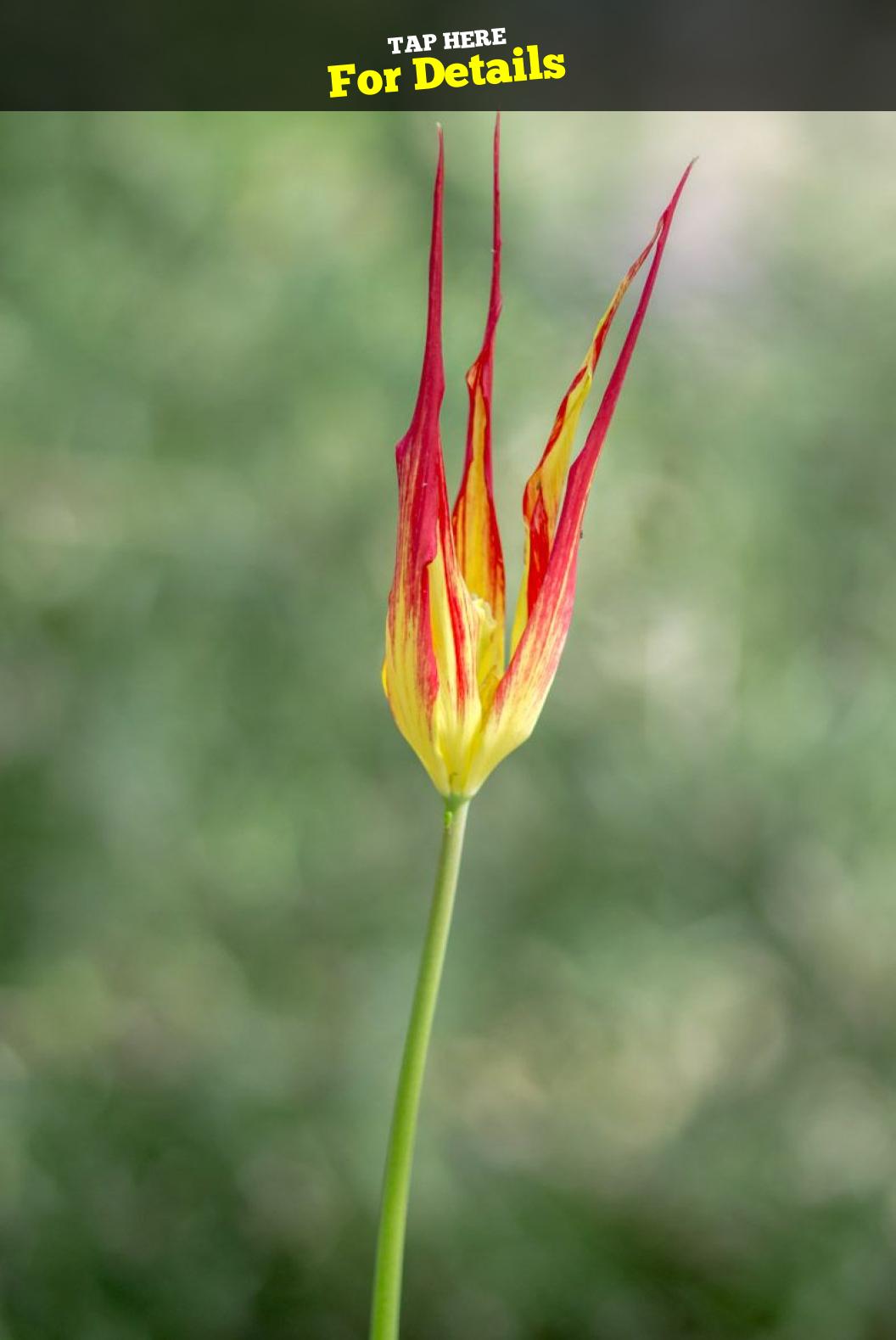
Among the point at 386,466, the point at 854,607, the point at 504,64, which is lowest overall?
the point at 854,607

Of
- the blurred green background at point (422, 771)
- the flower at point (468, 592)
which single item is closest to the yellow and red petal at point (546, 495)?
the flower at point (468, 592)

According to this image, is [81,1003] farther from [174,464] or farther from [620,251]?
[620,251]

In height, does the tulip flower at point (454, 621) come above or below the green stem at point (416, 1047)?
above

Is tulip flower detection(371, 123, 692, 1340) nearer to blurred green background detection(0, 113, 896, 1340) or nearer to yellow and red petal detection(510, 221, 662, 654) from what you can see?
yellow and red petal detection(510, 221, 662, 654)

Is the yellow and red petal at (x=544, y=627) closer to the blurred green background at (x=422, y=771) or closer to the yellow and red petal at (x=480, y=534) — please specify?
the yellow and red petal at (x=480, y=534)

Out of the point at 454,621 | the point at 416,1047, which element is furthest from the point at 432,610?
the point at 416,1047

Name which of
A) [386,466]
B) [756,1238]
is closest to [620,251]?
[386,466]

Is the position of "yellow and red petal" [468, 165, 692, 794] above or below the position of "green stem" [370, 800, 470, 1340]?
above

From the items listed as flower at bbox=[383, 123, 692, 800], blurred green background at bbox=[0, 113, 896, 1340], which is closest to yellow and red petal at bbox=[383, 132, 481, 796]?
flower at bbox=[383, 123, 692, 800]
